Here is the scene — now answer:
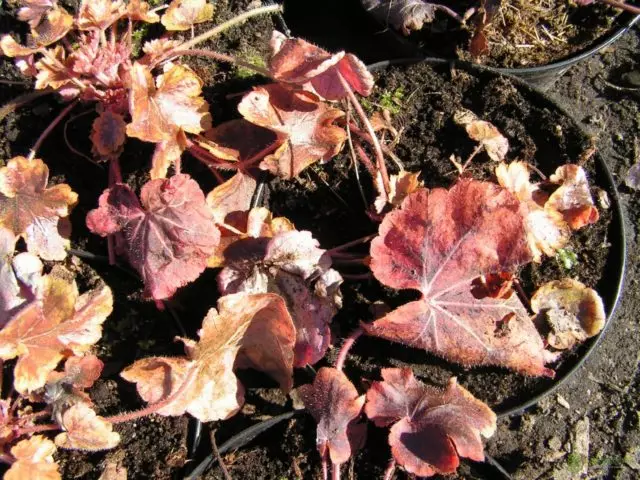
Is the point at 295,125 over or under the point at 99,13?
under

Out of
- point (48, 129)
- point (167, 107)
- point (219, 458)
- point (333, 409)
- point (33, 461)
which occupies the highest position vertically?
point (167, 107)

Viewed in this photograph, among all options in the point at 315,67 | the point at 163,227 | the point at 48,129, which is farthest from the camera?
the point at 48,129

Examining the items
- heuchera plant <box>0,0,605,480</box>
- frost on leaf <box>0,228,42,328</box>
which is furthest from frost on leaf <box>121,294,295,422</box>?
frost on leaf <box>0,228,42,328</box>

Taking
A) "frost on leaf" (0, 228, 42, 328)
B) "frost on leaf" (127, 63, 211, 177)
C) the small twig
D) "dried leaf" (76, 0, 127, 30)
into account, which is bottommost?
the small twig

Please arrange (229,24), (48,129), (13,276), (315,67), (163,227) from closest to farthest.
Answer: (315,67) → (163,227) → (13,276) → (48,129) → (229,24)

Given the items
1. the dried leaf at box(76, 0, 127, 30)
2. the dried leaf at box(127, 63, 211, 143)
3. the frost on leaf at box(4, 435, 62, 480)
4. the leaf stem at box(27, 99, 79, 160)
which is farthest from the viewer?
Result: the leaf stem at box(27, 99, 79, 160)

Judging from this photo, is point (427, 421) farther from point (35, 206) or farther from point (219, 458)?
point (35, 206)

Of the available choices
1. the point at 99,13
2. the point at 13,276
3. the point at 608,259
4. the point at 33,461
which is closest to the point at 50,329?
the point at 13,276

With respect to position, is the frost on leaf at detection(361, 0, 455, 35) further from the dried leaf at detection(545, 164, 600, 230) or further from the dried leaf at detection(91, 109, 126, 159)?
the dried leaf at detection(91, 109, 126, 159)
